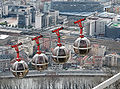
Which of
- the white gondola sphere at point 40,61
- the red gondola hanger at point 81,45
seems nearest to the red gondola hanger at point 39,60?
the white gondola sphere at point 40,61

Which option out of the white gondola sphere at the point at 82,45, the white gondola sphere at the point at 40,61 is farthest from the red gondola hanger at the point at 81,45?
the white gondola sphere at the point at 40,61

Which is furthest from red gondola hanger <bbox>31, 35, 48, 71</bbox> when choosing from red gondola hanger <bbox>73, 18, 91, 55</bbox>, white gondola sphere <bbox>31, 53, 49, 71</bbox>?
red gondola hanger <bbox>73, 18, 91, 55</bbox>

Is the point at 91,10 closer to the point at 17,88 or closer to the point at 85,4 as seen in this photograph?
the point at 85,4

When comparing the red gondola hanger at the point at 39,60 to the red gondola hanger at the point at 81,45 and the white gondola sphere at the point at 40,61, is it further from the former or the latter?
the red gondola hanger at the point at 81,45

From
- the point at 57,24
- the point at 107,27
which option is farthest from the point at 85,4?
the point at 107,27

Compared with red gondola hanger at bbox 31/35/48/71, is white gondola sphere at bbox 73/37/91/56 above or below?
above

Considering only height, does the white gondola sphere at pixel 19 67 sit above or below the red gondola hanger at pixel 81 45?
below

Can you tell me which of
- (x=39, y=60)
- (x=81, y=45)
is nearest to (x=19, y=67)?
(x=39, y=60)

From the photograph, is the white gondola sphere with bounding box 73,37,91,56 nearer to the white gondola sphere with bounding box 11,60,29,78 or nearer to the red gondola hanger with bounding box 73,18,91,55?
the red gondola hanger with bounding box 73,18,91,55

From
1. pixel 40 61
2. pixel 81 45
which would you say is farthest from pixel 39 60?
pixel 81 45

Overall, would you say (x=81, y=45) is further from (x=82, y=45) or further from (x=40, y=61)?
(x=40, y=61)

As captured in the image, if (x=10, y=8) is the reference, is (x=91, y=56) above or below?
below
